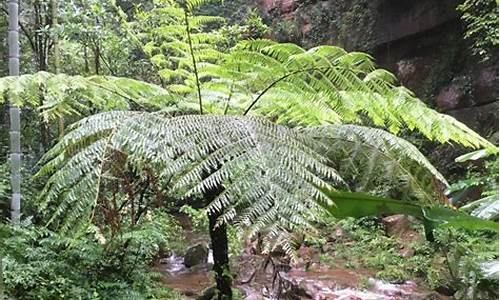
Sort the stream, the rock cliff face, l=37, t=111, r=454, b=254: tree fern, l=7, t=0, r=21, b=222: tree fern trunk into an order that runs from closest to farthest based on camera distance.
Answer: l=37, t=111, r=454, b=254: tree fern → l=7, t=0, r=21, b=222: tree fern trunk → the stream → the rock cliff face

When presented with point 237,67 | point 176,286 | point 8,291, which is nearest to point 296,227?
point 237,67

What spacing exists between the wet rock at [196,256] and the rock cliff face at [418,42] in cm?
328

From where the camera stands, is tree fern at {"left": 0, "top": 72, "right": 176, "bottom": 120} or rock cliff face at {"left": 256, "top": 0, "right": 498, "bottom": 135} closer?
tree fern at {"left": 0, "top": 72, "right": 176, "bottom": 120}

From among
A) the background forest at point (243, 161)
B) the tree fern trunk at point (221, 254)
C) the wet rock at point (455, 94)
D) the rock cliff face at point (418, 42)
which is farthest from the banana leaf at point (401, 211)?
the wet rock at point (455, 94)

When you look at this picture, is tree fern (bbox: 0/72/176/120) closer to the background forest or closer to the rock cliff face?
the background forest

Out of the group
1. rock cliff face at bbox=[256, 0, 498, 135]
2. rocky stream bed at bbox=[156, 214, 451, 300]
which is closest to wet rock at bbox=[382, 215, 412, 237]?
rocky stream bed at bbox=[156, 214, 451, 300]

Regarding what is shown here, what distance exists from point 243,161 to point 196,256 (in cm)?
348

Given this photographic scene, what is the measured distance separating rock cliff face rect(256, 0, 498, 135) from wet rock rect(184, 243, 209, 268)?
328 centimetres

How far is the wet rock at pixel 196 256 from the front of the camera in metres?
4.50

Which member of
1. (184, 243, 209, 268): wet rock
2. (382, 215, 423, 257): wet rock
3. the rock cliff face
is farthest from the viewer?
the rock cliff face

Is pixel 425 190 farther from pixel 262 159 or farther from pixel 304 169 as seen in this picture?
pixel 262 159

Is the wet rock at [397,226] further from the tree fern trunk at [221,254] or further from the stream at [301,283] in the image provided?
the tree fern trunk at [221,254]

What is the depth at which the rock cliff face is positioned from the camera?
559 centimetres

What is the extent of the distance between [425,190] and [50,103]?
148cm
